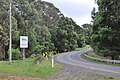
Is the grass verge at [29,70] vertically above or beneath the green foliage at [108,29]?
beneath

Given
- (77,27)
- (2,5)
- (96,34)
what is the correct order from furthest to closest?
1. (77,27)
2. (2,5)
3. (96,34)

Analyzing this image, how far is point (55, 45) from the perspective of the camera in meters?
105

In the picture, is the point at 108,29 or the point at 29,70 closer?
the point at 29,70

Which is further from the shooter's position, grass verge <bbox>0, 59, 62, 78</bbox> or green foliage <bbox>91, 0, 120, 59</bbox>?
green foliage <bbox>91, 0, 120, 59</bbox>

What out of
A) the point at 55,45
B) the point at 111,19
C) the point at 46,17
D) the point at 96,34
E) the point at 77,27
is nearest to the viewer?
the point at 111,19

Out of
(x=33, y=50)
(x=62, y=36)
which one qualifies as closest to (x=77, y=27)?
(x=62, y=36)

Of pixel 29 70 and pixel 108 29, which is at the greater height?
pixel 108 29

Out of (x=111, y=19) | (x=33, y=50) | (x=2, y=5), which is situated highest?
(x=2, y=5)

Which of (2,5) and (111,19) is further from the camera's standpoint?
(2,5)

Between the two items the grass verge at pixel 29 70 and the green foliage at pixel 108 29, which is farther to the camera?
the green foliage at pixel 108 29

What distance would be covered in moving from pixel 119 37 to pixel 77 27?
10213cm

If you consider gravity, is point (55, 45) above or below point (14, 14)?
below

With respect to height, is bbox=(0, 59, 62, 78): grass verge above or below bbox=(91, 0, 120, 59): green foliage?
below

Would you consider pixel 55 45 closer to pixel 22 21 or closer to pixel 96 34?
pixel 22 21
